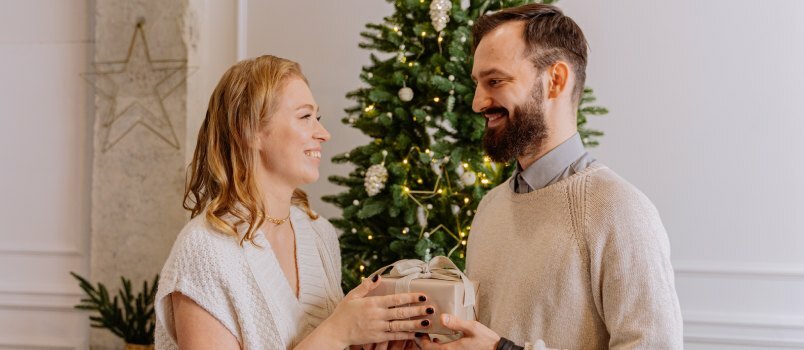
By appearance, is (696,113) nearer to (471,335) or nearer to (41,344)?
(471,335)

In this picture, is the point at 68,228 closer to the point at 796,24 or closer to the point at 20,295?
the point at 20,295

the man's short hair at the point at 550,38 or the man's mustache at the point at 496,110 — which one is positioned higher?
the man's short hair at the point at 550,38

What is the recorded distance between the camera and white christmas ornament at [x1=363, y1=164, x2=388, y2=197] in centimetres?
269

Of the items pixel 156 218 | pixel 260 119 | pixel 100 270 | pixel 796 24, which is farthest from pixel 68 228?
pixel 796 24

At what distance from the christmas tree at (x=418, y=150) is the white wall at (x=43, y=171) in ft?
6.47

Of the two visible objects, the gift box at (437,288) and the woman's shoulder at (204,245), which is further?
the woman's shoulder at (204,245)

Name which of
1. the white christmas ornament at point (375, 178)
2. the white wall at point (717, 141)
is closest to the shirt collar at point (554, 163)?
the white christmas ornament at point (375, 178)

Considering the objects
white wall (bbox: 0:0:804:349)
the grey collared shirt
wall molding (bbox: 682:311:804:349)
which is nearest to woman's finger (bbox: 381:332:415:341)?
the grey collared shirt

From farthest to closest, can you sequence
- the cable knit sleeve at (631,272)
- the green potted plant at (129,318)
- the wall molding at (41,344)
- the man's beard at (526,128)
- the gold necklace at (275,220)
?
the wall molding at (41,344) → the green potted plant at (129,318) → the gold necklace at (275,220) → the man's beard at (526,128) → the cable knit sleeve at (631,272)

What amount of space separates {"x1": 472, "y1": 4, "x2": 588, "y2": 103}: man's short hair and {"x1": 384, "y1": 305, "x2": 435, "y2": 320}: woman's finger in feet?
2.05

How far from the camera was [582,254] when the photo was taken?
1617mm

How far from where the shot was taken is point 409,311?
1.61 meters

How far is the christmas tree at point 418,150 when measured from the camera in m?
2.68

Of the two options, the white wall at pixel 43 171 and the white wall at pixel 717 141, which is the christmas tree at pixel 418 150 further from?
the white wall at pixel 43 171
